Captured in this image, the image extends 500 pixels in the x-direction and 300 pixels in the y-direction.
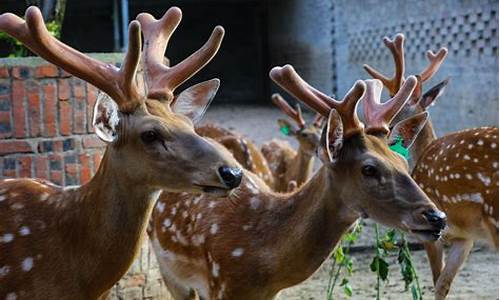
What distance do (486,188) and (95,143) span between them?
2.68 m

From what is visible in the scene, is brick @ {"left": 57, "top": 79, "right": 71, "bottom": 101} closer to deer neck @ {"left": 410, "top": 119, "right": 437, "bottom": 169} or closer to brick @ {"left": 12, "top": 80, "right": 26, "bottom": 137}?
brick @ {"left": 12, "top": 80, "right": 26, "bottom": 137}

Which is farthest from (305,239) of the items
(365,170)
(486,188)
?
(486,188)

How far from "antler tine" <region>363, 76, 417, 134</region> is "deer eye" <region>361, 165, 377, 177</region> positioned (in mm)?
289

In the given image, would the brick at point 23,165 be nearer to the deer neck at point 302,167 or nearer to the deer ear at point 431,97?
the deer ear at point 431,97

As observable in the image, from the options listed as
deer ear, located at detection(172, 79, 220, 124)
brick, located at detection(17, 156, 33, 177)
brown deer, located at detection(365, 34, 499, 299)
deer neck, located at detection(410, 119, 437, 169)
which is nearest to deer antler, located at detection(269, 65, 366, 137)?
deer ear, located at detection(172, 79, 220, 124)

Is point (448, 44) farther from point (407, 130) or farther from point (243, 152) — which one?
point (407, 130)

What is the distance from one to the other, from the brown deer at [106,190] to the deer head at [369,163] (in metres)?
0.72

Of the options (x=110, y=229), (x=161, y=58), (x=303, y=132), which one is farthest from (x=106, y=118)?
(x=303, y=132)

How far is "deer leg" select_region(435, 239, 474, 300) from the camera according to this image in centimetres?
636

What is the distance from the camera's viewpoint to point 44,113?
16.5ft

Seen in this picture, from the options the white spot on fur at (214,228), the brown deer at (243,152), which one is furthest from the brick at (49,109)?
the brown deer at (243,152)

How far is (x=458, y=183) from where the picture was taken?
20.7ft

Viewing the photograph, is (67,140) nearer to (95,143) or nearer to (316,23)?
(95,143)

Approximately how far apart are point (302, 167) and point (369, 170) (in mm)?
5796
